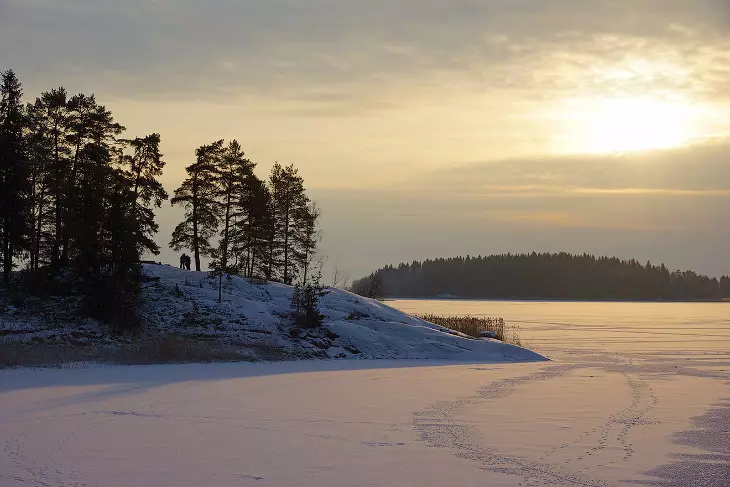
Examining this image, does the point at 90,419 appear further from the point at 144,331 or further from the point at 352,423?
the point at 144,331

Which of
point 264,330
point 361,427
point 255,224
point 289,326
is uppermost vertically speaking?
point 255,224

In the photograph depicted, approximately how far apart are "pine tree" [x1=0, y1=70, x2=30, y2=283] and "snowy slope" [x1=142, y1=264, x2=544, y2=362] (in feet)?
31.4

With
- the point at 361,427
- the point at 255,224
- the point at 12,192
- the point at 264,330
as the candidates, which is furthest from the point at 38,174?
the point at 361,427

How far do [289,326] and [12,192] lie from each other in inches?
863

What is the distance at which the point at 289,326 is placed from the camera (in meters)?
43.4

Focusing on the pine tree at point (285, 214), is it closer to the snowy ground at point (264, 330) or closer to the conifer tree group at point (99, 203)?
the conifer tree group at point (99, 203)

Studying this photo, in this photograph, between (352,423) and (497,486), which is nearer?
(497,486)

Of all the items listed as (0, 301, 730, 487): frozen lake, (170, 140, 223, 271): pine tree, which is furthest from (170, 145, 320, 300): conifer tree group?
(0, 301, 730, 487): frozen lake

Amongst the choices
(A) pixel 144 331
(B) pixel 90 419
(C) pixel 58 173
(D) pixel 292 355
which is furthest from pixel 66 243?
(B) pixel 90 419

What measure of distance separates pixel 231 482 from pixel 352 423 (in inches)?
246

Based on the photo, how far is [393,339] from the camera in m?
42.9

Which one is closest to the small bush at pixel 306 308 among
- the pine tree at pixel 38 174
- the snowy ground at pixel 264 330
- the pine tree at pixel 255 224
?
the snowy ground at pixel 264 330

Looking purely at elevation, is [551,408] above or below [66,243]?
below

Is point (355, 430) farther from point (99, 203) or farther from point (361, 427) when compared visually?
point (99, 203)
